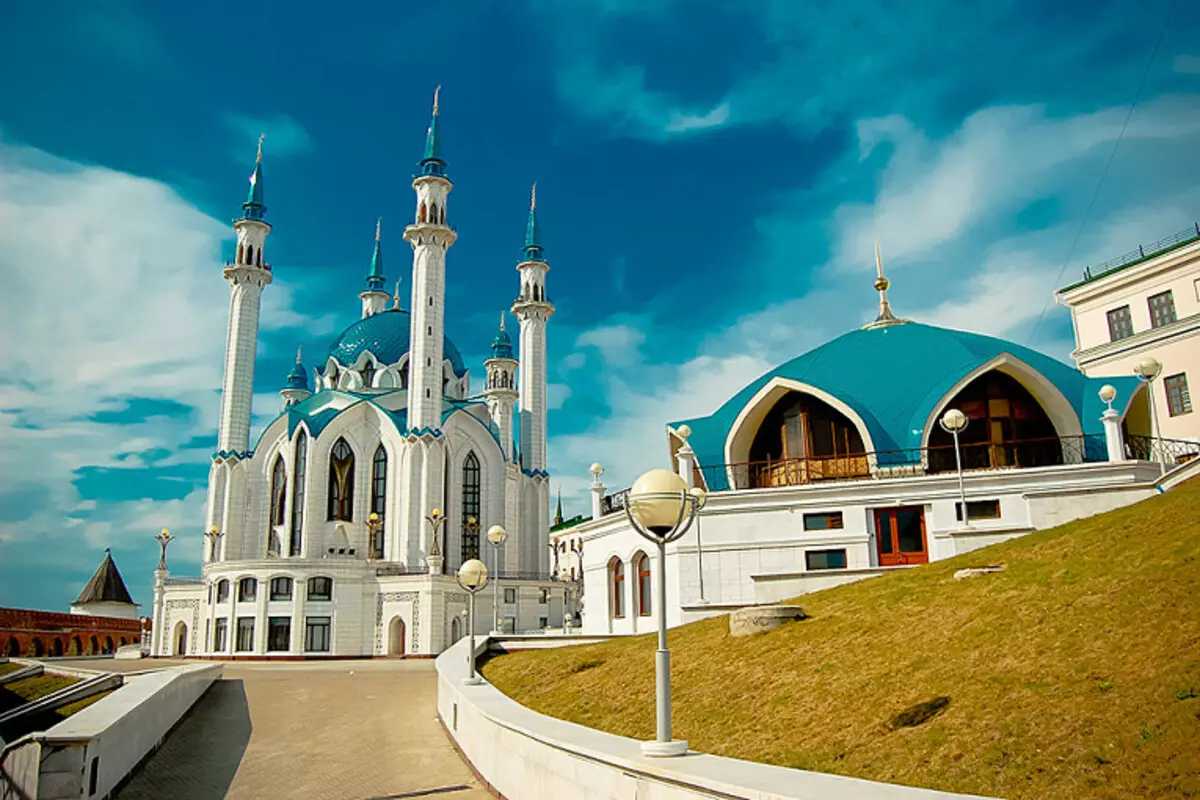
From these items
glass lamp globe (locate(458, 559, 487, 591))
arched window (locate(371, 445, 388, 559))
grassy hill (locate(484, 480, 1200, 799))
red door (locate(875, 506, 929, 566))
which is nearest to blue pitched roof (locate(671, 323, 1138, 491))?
red door (locate(875, 506, 929, 566))

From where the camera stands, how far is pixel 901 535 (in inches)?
1020

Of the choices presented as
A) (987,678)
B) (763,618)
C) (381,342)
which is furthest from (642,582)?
(381,342)

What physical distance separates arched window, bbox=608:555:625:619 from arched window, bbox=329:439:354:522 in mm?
29183

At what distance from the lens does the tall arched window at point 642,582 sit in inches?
1168

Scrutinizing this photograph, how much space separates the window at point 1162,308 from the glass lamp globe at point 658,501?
1306 inches

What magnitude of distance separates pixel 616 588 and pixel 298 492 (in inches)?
1227

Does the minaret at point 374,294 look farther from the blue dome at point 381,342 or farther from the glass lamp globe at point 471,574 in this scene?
the glass lamp globe at point 471,574

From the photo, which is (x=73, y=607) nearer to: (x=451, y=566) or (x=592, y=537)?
(x=451, y=566)

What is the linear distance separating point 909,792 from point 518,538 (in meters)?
54.1

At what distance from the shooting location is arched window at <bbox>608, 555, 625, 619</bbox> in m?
30.6

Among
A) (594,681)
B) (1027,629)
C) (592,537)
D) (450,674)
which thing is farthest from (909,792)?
(592,537)

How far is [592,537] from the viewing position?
3272 cm

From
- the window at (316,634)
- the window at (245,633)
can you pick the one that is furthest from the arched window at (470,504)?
the window at (245,633)

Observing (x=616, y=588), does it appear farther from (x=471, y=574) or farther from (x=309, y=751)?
(x=309, y=751)
